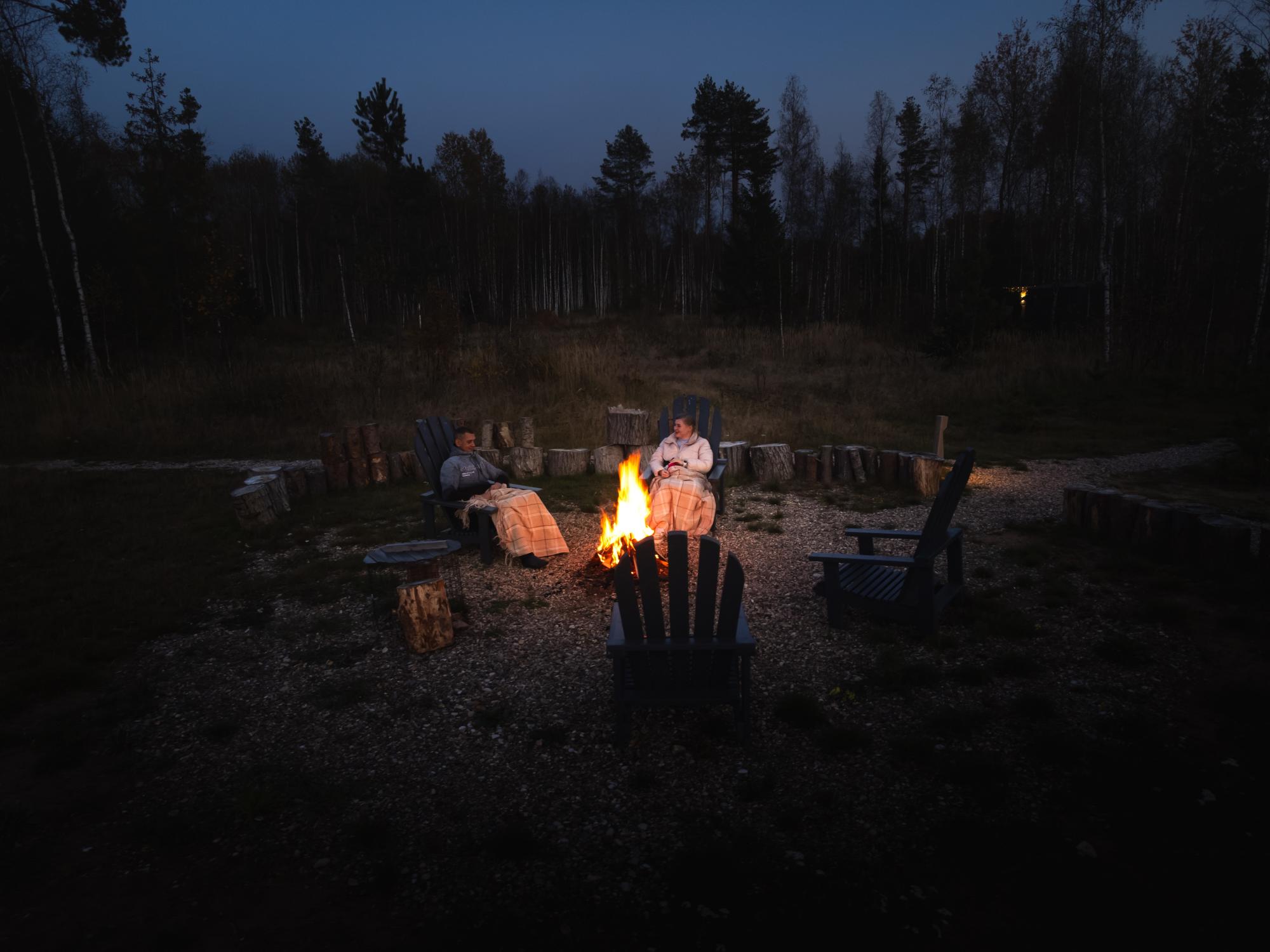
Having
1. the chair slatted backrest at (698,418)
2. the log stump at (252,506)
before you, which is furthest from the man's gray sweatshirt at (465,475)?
the log stump at (252,506)

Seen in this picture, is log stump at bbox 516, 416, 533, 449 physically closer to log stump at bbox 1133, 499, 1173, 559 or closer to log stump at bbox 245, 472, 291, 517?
log stump at bbox 245, 472, 291, 517

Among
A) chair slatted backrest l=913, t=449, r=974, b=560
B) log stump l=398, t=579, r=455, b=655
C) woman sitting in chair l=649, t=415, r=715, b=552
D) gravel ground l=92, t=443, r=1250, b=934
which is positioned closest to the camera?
gravel ground l=92, t=443, r=1250, b=934

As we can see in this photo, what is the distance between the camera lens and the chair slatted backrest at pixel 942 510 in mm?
3785

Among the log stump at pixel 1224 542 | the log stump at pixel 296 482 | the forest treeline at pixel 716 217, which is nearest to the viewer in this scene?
the log stump at pixel 1224 542

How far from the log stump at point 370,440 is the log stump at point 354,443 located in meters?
0.03

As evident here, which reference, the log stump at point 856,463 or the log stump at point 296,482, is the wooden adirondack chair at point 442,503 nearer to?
the log stump at point 296,482

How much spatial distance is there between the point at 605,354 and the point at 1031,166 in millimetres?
17096

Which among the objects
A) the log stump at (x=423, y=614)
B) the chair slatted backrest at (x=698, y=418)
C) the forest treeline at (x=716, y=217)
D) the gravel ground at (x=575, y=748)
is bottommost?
the gravel ground at (x=575, y=748)

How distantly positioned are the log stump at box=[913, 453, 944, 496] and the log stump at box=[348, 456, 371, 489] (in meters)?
6.17

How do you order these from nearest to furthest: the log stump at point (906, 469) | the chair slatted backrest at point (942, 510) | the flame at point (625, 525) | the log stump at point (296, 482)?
the chair slatted backrest at point (942, 510)
the flame at point (625, 525)
the log stump at point (906, 469)
the log stump at point (296, 482)

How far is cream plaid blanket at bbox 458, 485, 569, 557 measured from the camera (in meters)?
5.33

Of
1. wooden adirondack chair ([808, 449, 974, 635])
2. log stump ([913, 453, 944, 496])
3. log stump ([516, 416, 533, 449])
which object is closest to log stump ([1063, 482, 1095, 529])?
log stump ([913, 453, 944, 496])

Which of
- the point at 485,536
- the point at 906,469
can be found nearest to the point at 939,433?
the point at 906,469

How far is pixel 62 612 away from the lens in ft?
15.1
